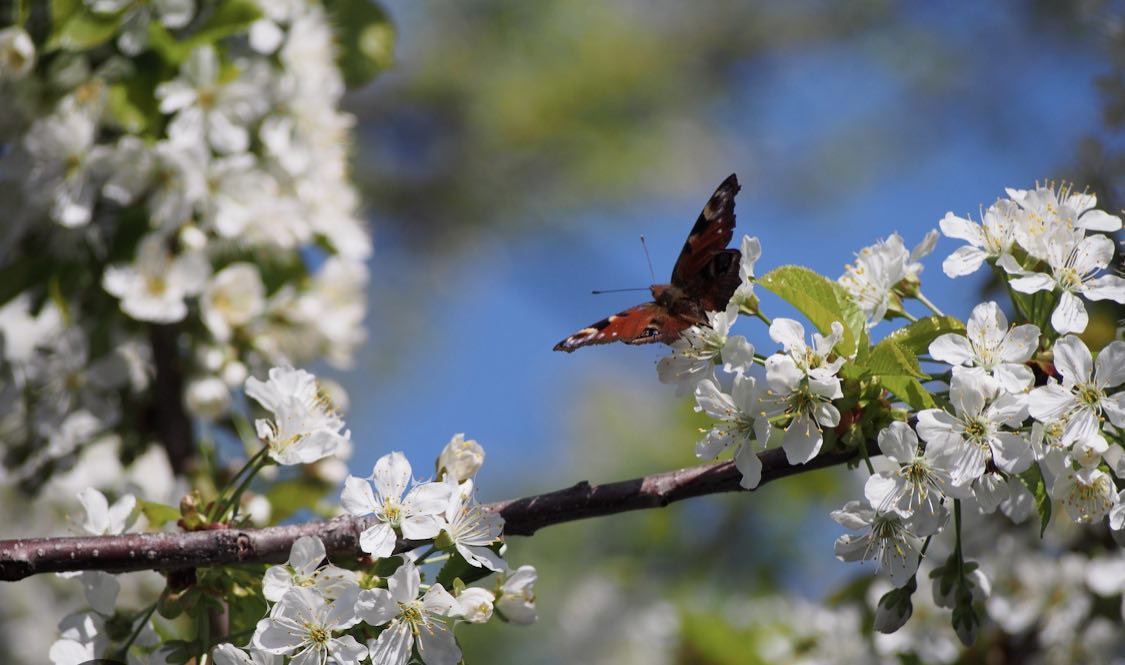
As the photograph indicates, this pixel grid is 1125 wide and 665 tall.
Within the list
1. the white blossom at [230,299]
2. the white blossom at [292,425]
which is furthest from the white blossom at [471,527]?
the white blossom at [230,299]

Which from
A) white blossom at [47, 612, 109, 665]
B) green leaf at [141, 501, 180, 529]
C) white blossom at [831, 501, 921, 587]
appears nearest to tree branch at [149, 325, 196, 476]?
green leaf at [141, 501, 180, 529]

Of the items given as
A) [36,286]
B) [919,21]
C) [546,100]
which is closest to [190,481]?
[36,286]

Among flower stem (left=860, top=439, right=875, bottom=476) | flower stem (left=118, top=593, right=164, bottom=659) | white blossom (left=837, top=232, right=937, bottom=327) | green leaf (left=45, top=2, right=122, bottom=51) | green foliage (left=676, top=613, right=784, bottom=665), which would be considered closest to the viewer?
flower stem (left=860, top=439, right=875, bottom=476)

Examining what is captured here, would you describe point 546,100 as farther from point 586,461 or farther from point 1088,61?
point 1088,61

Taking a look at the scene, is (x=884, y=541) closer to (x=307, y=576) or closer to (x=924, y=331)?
(x=924, y=331)

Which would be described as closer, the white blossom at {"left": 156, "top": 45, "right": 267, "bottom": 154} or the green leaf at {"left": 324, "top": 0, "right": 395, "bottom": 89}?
the white blossom at {"left": 156, "top": 45, "right": 267, "bottom": 154}

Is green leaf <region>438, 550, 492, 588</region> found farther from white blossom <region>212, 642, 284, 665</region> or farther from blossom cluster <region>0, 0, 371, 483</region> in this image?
blossom cluster <region>0, 0, 371, 483</region>

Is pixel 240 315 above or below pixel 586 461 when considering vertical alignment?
above
